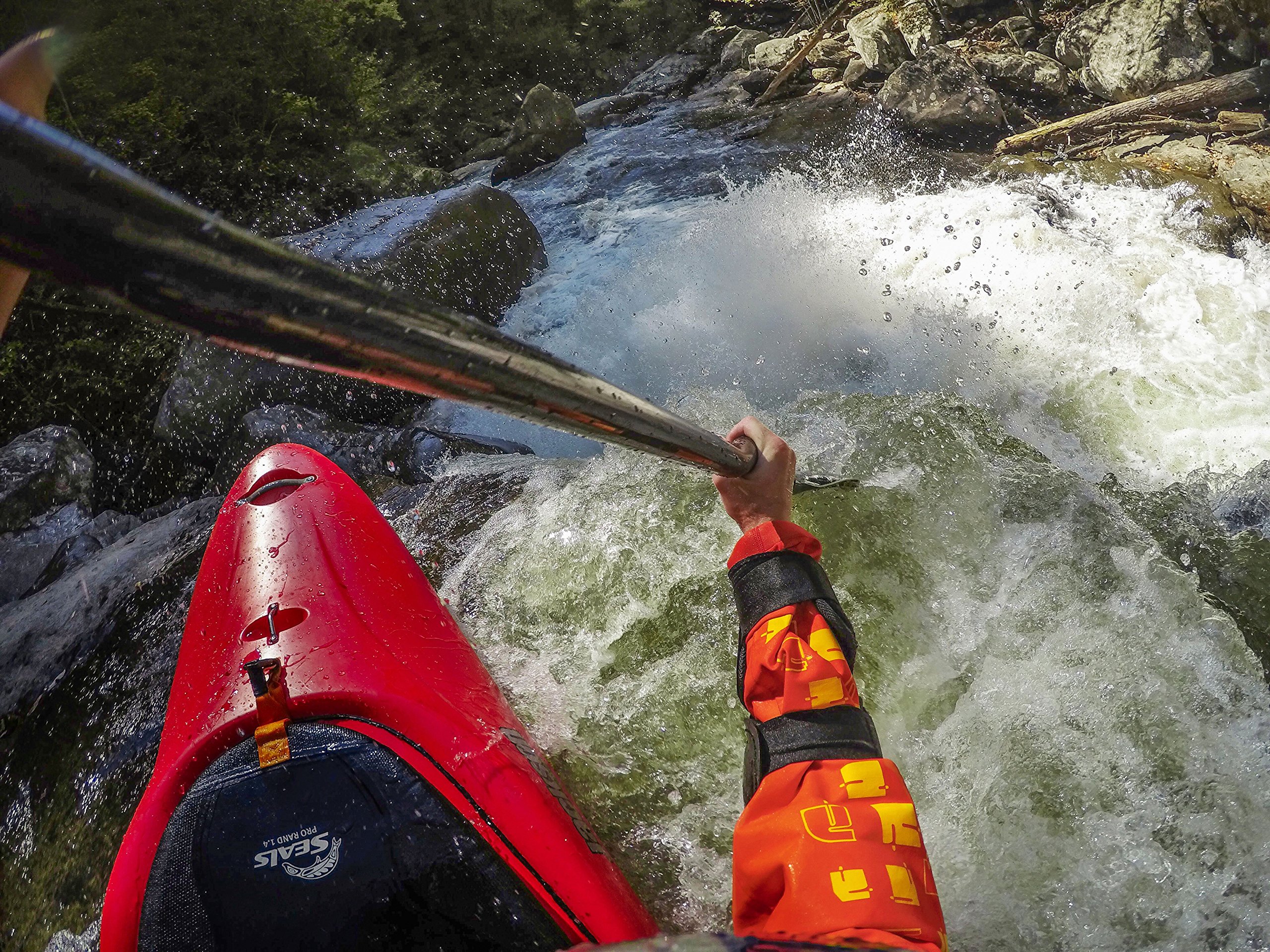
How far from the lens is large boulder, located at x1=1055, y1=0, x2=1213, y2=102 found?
5461mm

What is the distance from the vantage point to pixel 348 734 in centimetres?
142

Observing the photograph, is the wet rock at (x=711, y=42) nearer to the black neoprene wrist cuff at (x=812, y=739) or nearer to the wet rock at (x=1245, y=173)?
the wet rock at (x=1245, y=173)

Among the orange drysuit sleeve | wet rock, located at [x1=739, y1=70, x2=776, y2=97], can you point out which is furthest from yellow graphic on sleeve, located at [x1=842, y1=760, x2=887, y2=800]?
wet rock, located at [x1=739, y1=70, x2=776, y2=97]

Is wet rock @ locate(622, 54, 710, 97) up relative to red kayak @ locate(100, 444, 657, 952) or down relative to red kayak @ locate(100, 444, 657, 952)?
up

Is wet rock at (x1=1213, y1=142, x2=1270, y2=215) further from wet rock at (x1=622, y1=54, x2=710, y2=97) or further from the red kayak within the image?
wet rock at (x1=622, y1=54, x2=710, y2=97)

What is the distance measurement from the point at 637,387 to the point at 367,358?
13.1 ft

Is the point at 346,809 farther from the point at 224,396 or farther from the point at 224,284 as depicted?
the point at 224,396

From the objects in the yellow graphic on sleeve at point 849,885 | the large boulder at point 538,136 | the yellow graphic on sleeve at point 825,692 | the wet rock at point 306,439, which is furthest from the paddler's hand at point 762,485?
the large boulder at point 538,136

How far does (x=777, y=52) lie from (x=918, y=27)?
197 cm

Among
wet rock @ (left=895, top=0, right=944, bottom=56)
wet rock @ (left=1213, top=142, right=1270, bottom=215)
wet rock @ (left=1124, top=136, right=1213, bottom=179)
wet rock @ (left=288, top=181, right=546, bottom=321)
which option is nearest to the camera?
wet rock @ (left=1213, top=142, right=1270, bottom=215)

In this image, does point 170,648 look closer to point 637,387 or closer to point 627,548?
point 627,548

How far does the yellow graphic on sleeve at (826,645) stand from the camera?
4.13 feet

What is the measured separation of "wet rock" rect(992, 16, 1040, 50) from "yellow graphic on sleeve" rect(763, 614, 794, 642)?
774cm

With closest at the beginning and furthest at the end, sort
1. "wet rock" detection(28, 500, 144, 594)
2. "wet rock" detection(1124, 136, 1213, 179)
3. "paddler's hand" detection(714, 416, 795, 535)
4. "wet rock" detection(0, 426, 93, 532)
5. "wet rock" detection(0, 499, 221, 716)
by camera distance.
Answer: "paddler's hand" detection(714, 416, 795, 535) < "wet rock" detection(0, 499, 221, 716) < "wet rock" detection(28, 500, 144, 594) < "wet rock" detection(0, 426, 93, 532) < "wet rock" detection(1124, 136, 1213, 179)
